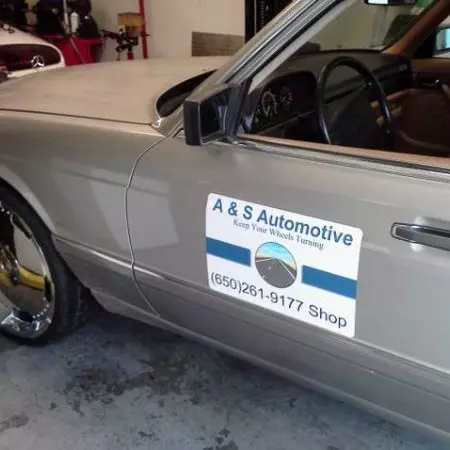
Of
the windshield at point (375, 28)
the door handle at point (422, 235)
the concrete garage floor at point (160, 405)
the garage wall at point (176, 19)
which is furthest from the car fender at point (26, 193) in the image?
the garage wall at point (176, 19)

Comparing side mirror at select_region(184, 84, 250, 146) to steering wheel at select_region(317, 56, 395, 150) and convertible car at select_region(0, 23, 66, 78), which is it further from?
convertible car at select_region(0, 23, 66, 78)

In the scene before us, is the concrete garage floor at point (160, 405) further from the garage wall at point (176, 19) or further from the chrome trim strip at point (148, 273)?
the garage wall at point (176, 19)

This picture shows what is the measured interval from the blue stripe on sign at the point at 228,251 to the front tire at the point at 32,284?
2.14 ft

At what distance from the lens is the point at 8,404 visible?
6.48 ft

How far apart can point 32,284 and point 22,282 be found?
0.06 meters

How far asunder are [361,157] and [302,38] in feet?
0.95

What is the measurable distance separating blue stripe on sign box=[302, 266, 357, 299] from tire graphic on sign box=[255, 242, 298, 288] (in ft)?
0.10

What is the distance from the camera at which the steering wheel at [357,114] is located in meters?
1.72

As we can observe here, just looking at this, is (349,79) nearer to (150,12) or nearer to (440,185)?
(440,185)

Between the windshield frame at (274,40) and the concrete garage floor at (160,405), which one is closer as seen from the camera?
the windshield frame at (274,40)

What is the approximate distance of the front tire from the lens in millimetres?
1962

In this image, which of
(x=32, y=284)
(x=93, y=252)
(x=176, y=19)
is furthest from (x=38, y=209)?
(x=176, y=19)

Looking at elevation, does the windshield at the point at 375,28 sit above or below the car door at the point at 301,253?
above

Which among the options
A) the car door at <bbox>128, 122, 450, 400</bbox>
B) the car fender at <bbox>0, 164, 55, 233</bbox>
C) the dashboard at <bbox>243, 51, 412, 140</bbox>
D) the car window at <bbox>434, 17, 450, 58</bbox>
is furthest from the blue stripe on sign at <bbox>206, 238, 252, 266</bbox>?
the car window at <bbox>434, 17, 450, 58</bbox>
